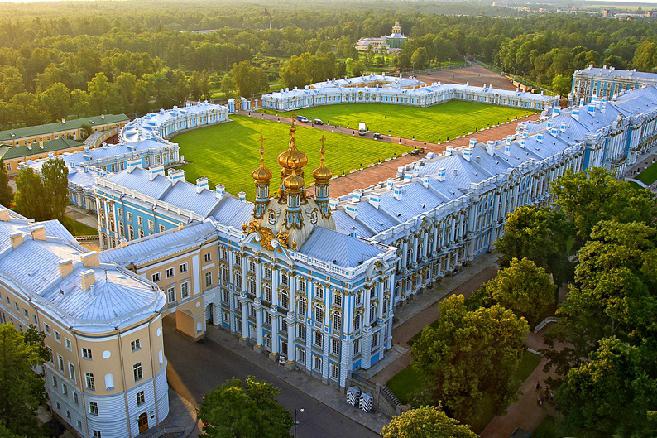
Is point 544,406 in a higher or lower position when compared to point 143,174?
lower

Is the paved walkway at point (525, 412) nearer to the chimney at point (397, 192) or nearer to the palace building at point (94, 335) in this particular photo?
the chimney at point (397, 192)

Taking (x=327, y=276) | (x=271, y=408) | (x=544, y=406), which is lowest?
(x=544, y=406)

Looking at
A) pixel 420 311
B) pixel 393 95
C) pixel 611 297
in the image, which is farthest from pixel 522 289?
pixel 393 95

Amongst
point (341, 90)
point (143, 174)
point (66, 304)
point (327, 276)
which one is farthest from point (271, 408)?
point (341, 90)

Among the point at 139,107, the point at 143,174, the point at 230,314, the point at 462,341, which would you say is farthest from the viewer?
the point at 139,107

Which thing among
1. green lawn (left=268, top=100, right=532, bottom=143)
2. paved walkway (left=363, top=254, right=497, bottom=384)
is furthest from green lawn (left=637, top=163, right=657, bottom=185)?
paved walkway (left=363, top=254, right=497, bottom=384)

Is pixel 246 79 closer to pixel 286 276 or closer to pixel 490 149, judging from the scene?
pixel 490 149

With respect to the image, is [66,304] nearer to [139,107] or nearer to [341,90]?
[139,107]

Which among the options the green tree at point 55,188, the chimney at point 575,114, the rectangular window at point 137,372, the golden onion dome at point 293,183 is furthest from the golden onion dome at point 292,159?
the chimney at point 575,114
